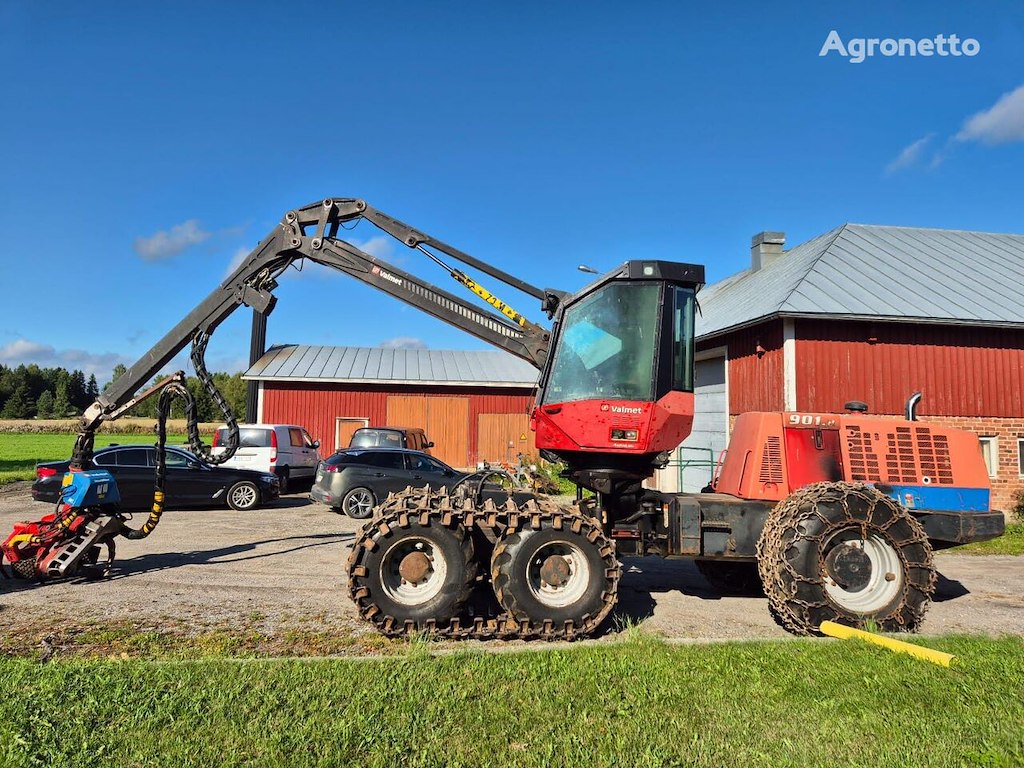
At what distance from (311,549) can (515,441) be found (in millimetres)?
17837

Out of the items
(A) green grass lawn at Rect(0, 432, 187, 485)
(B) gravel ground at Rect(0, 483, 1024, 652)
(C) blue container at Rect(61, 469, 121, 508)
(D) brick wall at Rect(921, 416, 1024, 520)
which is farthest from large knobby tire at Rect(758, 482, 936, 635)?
(A) green grass lawn at Rect(0, 432, 187, 485)

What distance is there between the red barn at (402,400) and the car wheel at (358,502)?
1233cm

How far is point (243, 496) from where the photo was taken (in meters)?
14.8

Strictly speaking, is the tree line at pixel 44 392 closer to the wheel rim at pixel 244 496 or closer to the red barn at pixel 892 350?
the wheel rim at pixel 244 496

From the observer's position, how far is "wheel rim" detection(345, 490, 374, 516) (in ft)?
45.2

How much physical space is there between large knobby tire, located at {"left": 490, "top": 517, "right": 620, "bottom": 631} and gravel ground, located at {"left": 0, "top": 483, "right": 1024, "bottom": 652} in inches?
19.0

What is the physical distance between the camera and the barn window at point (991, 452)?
13945 mm

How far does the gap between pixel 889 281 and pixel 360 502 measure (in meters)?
12.7

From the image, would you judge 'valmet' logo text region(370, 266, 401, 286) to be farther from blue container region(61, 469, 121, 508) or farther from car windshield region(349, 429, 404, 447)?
car windshield region(349, 429, 404, 447)

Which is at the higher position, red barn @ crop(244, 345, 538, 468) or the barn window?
red barn @ crop(244, 345, 538, 468)

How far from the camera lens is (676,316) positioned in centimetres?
629

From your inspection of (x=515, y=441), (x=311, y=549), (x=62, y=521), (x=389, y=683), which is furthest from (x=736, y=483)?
(x=515, y=441)

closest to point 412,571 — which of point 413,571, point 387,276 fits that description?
point 413,571

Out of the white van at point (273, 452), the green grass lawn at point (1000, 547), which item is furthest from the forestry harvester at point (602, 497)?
the white van at point (273, 452)
